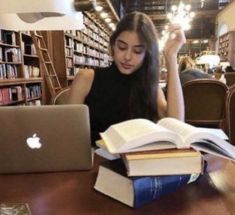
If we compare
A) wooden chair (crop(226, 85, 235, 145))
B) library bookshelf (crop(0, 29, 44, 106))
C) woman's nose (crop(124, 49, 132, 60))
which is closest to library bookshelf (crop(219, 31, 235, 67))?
library bookshelf (crop(0, 29, 44, 106))

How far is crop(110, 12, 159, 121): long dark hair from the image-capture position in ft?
4.09

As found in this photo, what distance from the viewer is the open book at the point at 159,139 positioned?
1.96ft

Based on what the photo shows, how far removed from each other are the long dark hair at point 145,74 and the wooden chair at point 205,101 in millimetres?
1389

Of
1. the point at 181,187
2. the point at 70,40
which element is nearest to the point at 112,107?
the point at 181,187

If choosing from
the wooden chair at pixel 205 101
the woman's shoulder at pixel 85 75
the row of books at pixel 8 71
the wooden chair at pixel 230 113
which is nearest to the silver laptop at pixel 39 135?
the woman's shoulder at pixel 85 75

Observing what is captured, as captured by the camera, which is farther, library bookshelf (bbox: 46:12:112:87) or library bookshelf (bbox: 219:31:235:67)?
library bookshelf (bbox: 219:31:235:67)

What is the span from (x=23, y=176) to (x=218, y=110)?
92.4 inches

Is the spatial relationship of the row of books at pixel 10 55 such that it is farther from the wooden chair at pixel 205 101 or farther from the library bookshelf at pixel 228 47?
the library bookshelf at pixel 228 47

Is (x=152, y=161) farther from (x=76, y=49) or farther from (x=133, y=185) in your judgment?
(x=76, y=49)

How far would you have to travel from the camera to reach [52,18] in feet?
2.35

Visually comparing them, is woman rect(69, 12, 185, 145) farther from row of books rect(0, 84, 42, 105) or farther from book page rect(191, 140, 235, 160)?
row of books rect(0, 84, 42, 105)

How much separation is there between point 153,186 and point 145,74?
2.53ft


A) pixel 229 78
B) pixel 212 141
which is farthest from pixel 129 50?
pixel 229 78

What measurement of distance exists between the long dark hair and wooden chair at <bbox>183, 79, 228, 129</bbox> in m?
1.39
